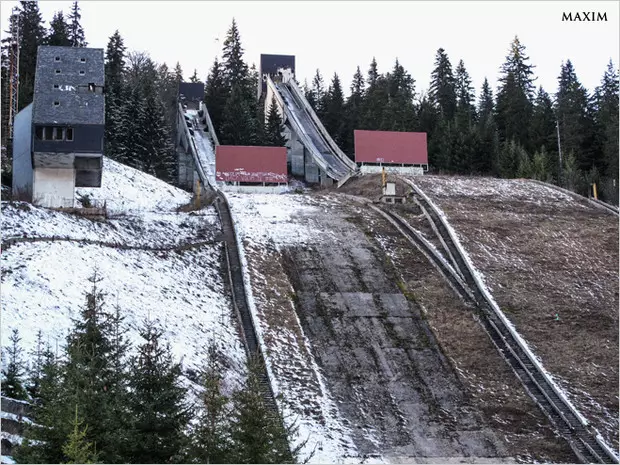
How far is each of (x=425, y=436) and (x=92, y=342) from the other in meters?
10.0

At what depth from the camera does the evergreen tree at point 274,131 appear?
223ft

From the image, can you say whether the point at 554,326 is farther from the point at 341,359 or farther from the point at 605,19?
the point at 605,19

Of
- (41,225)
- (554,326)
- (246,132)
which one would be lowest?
(554,326)

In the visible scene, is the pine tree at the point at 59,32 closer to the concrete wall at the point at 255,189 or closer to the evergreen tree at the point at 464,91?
the concrete wall at the point at 255,189

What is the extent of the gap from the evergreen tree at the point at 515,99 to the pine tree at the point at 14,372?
4996 cm

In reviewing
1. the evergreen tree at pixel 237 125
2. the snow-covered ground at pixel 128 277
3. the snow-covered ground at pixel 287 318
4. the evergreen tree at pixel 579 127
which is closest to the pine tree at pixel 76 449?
the snow-covered ground at pixel 287 318

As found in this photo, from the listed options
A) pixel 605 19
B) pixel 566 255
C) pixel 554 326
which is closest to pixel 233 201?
pixel 566 255

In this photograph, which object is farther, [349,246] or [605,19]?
[349,246]

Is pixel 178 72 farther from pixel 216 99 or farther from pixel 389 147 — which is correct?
pixel 389 147

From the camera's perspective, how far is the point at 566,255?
3556cm

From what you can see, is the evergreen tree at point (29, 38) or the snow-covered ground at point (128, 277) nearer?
the snow-covered ground at point (128, 277)

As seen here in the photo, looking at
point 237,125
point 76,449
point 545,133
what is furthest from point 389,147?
point 76,449

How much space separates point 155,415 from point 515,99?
60.4 metres

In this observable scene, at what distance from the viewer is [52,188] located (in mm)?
38750
